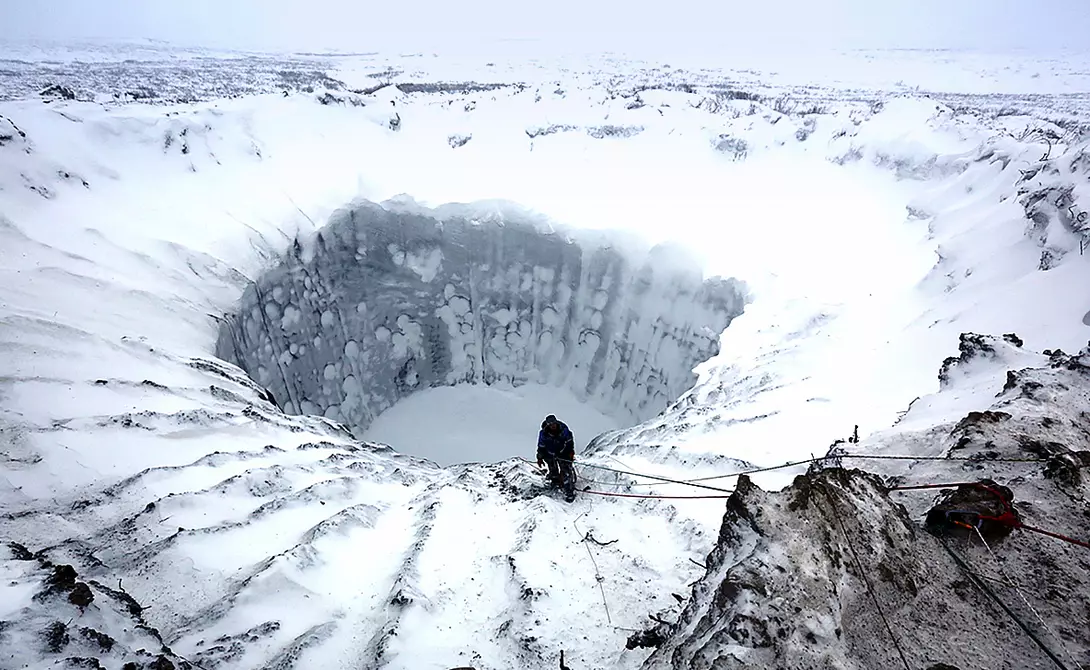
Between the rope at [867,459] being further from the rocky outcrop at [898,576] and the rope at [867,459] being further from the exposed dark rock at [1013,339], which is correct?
the exposed dark rock at [1013,339]

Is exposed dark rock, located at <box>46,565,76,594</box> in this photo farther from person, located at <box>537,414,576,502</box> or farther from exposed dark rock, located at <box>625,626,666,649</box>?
person, located at <box>537,414,576,502</box>

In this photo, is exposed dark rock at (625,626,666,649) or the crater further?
the crater

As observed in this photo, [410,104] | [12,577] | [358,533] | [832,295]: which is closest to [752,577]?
[358,533]

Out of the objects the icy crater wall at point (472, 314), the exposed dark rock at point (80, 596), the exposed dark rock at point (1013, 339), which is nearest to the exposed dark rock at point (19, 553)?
the exposed dark rock at point (80, 596)

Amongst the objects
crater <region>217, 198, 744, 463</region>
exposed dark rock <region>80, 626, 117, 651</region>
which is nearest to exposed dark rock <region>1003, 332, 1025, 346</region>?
crater <region>217, 198, 744, 463</region>

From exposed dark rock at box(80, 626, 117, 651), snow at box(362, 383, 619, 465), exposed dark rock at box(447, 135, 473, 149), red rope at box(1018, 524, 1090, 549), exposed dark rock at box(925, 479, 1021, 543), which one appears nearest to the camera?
exposed dark rock at box(80, 626, 117, 651)

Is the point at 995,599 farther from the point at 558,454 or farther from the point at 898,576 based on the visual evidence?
the point at 558,454

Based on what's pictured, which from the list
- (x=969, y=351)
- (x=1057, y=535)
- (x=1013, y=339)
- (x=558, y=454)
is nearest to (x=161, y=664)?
(x=558, y=454)
